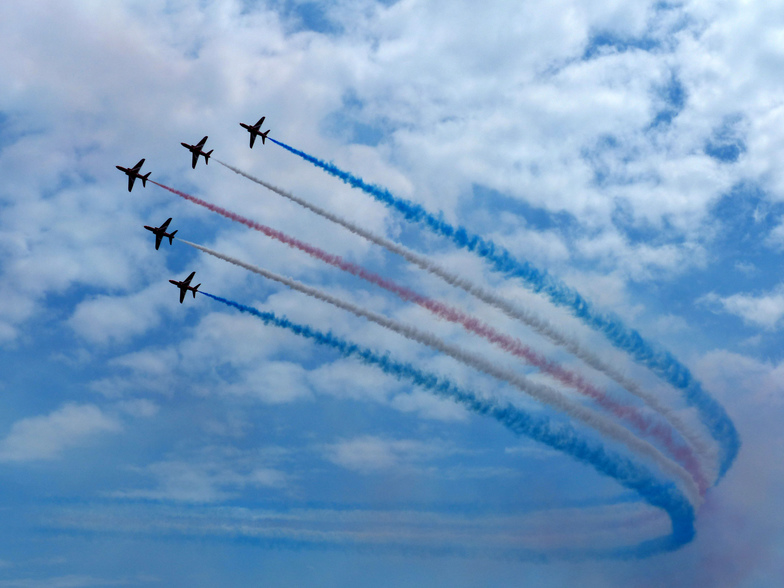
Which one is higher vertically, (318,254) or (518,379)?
(318,254)

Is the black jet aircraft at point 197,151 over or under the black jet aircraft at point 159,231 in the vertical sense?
over

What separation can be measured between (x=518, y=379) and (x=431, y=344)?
9.57 meters

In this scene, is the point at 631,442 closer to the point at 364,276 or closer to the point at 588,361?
the point at 588,361

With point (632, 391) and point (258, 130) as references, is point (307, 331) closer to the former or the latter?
point (258, 130)

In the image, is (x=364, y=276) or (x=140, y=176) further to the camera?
(x=140, y=176)

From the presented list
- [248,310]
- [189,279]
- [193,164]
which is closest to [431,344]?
[248,310]

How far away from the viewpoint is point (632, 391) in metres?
→ 80.0

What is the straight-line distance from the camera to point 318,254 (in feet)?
265

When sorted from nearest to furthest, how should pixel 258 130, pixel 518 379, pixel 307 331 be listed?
pixel 518 379, pixel 307 331, pixel 258 130

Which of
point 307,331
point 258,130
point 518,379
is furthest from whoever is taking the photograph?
point 258,130

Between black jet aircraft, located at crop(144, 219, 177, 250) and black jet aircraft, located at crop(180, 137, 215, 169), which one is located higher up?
black jet aircraft, located at crop(180, 137, 215, 169)

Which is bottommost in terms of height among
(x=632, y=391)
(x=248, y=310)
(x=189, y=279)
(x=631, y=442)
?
(x=631, y=442)

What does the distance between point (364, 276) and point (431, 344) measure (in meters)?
10.2

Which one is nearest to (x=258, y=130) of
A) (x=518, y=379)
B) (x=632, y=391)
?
(x=518, y=379)
